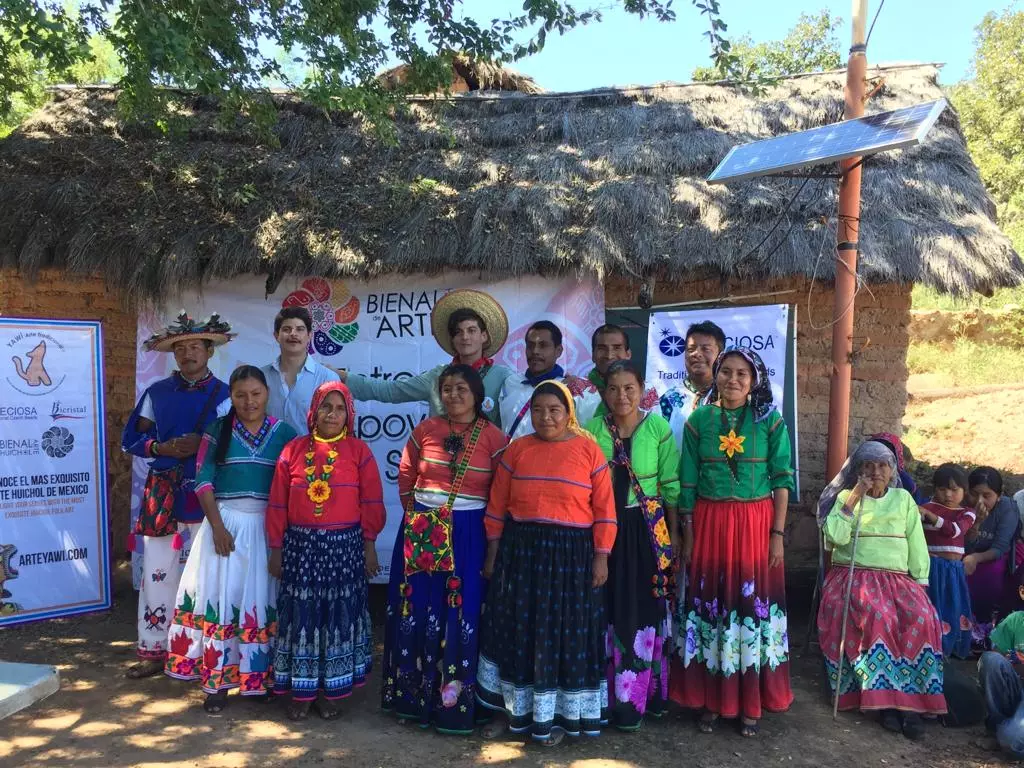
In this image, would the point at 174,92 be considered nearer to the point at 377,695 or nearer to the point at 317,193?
the point at 317,193

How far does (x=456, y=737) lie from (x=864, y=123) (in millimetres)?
3411

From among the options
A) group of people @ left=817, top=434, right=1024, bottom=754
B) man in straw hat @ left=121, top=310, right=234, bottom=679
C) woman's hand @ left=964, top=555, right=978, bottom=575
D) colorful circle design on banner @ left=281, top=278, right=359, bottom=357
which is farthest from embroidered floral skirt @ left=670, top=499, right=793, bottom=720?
colorful circle design on banner @ left=281, top=278, right=359, bottom=357

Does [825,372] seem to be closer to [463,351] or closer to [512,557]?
[463,351]

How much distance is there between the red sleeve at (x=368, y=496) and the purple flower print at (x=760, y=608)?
1596 millimetres

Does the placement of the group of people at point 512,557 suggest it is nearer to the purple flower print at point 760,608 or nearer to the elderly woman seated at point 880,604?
the purple flower print at point 760,608

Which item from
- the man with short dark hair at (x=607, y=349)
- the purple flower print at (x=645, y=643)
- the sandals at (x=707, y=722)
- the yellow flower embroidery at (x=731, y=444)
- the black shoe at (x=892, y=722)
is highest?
the man with short dark hair at (x=607, y=349)

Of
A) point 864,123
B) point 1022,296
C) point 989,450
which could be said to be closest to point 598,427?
point 864,123

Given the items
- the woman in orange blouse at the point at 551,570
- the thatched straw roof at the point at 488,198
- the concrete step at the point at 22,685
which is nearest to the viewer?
the concrete step at the point at 22,685

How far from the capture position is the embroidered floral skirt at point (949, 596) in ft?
14.0

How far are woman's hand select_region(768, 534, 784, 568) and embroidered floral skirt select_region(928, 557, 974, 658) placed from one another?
1474 mm

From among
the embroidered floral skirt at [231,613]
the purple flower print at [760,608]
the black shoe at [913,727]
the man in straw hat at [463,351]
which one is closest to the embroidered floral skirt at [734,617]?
the purple flower print at [760,608]

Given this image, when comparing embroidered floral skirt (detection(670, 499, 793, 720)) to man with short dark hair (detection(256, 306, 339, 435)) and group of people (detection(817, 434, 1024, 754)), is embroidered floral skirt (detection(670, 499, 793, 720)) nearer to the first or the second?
group of people (detection(817, 434, 1024, 754))

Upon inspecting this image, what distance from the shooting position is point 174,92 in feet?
20.8

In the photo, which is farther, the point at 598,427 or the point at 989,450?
the point at 989,450
